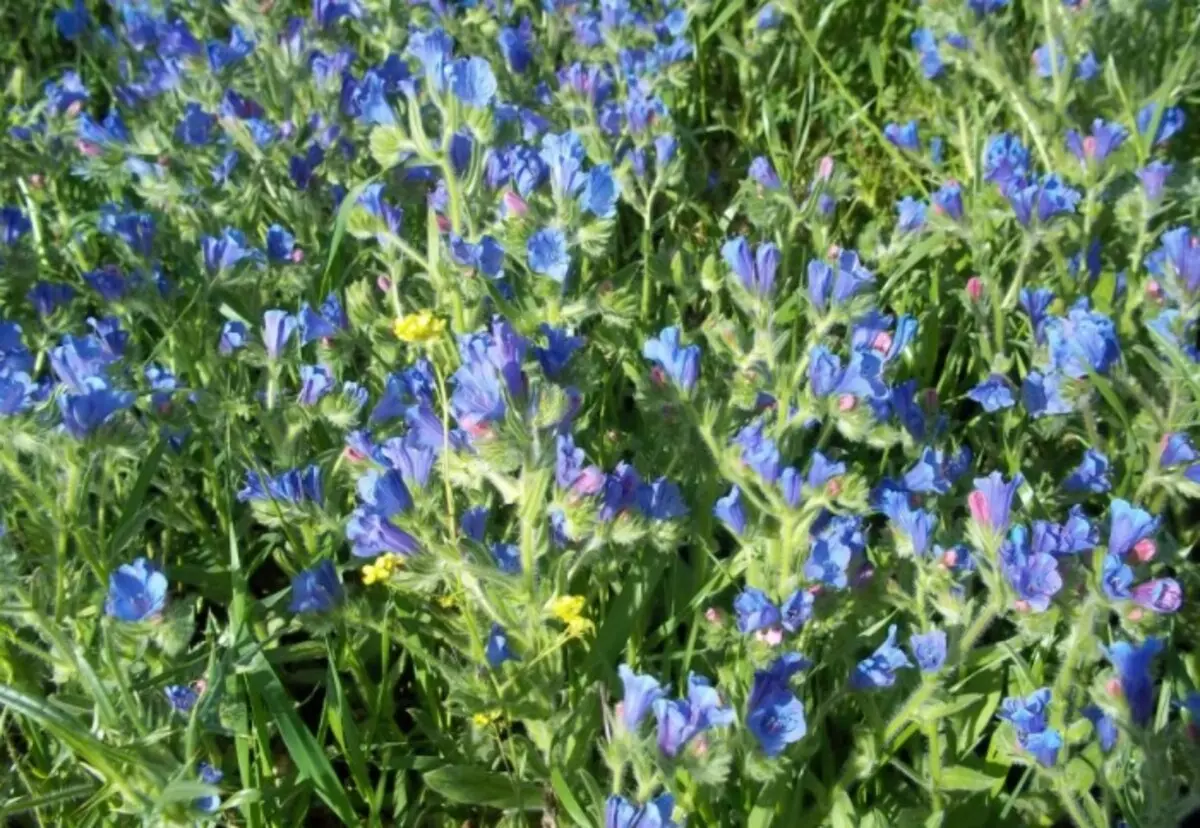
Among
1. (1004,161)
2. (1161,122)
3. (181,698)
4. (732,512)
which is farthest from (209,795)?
(1161,122)

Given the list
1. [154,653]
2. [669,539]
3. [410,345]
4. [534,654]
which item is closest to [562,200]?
[410,345]

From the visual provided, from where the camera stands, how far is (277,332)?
8.88 ft

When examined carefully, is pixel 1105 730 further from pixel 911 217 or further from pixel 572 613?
pixel 911 217

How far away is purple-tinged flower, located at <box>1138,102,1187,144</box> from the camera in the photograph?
3.61m

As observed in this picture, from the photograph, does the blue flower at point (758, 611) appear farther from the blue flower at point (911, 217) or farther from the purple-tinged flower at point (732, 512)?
the blue flower at point (911, 217)

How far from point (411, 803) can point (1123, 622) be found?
1.30m

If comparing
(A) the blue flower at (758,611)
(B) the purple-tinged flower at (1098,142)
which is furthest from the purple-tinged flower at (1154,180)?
(A) the blue flower at (758,611)

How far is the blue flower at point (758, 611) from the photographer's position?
2152mm

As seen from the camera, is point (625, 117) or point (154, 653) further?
point (625, 117)

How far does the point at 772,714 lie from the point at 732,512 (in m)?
0.45

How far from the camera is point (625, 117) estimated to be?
3574 millimetres

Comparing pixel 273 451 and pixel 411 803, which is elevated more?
pixel 273 451

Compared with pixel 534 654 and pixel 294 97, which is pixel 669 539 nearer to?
pixel 534 654

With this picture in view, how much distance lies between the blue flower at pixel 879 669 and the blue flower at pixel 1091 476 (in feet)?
2.21
